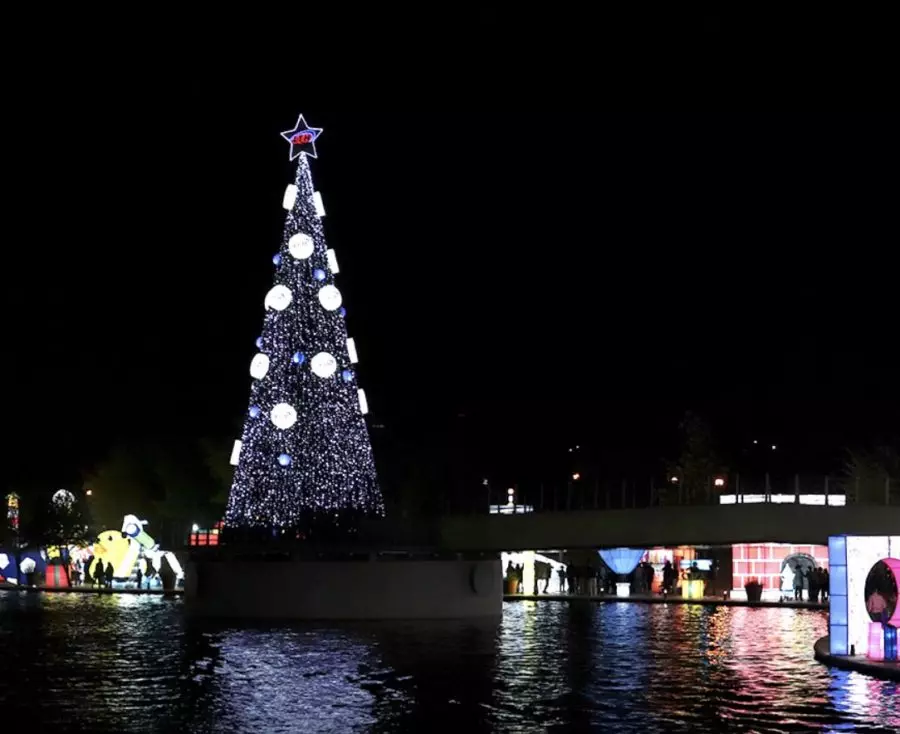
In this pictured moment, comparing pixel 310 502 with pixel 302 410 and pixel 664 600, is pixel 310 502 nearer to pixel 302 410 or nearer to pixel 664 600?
pixel 302 410

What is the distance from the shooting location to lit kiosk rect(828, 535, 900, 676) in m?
24.4

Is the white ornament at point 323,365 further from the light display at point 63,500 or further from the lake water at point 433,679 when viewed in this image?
the light display at point 63,500

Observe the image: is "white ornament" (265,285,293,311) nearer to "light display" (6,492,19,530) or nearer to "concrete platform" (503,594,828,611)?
"concrete platform" (503,594,828,611)

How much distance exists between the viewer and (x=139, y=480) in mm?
82062

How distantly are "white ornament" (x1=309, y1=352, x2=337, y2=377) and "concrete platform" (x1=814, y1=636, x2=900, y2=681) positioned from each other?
18.1 meters

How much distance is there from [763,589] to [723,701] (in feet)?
115

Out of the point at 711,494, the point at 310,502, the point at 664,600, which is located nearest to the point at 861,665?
the point at 310,502

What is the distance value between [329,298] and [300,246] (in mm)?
1728

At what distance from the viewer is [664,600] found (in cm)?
5231

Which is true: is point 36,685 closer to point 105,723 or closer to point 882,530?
point 105,723

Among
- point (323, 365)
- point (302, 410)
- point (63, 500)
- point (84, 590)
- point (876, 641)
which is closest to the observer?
point (876, 641)

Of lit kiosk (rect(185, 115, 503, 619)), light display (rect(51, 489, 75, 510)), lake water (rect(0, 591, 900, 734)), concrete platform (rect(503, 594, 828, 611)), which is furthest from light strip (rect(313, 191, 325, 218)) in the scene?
light display (rect(51, 489, 75, 510))

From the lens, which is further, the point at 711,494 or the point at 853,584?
the point at 711,494

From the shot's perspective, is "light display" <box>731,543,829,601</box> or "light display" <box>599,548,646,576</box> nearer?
"light display" <box>731,543,829,601</box>
